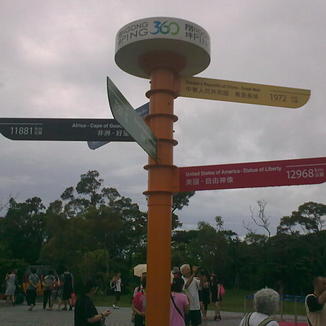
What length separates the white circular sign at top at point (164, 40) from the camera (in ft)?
20.6

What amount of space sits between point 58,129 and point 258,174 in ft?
8.35

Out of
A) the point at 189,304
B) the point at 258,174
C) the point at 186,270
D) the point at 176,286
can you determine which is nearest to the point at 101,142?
the point at 258,174

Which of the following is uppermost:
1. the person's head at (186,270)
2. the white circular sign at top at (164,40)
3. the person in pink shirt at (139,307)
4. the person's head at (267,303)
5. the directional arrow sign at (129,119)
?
the white circular sign at top at (164,40)

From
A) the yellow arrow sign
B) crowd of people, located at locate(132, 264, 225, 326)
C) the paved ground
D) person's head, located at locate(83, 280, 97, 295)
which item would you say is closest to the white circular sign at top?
the yellow arrow sign

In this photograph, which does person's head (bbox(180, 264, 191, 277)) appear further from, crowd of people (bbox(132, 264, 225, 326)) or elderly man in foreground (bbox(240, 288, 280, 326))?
elderly man in foreground (bbox(240, 288, 280, 326))

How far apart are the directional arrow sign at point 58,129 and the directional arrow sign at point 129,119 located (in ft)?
1.67

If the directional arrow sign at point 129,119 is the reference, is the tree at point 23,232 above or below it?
above

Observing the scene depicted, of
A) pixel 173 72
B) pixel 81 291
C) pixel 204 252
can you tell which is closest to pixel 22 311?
pixel 81 291

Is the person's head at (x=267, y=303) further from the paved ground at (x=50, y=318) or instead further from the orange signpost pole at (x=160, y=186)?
the paved ground at (x=50, y=318)

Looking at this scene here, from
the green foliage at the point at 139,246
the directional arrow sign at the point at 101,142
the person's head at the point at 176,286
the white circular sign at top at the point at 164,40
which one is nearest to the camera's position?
the white circular sign at top at the point at 164,40

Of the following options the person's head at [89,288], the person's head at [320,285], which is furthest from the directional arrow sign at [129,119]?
the person's head at [320,285]

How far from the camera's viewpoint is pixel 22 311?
614 inches

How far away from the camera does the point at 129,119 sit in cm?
509

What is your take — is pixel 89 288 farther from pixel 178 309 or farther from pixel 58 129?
pixel 58 129
